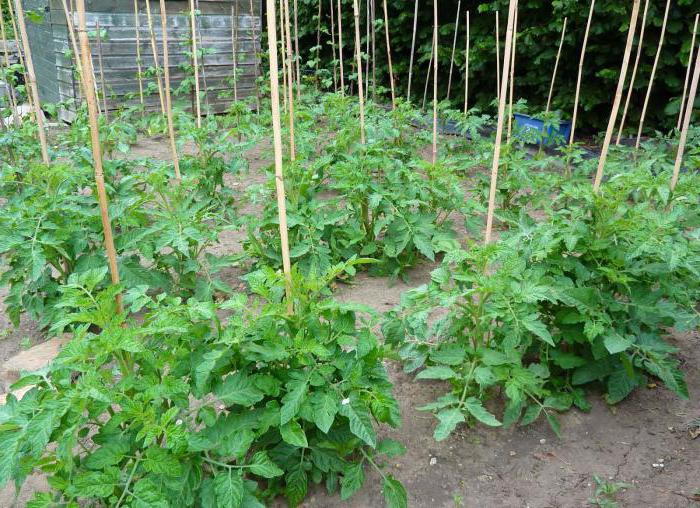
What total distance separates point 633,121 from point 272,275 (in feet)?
20.5

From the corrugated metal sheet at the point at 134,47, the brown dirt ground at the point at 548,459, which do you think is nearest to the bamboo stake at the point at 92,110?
the brown dirt ground at the point at 548,459

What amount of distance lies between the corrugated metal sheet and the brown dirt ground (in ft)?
19.6

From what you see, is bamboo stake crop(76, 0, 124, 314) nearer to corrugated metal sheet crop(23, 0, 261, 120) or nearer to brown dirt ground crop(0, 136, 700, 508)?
brown dirt ground crop(0, 136, 700, 508)

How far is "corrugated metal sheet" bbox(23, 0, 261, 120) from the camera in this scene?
7.75 m

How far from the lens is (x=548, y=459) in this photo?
8.14 ft

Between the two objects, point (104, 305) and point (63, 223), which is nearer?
point (104, 305)

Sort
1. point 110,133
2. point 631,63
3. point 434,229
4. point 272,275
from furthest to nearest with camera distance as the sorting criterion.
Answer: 1. point 631,63
2. point 110,133
3. point 434,229
4. point 272,275

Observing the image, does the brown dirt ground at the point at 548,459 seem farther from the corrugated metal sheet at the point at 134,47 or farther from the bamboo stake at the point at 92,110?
the corrugated metal sheet at the point at 134,47

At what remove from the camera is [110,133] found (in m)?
5.09

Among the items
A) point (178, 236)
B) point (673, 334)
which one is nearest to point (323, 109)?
point (178, 236)

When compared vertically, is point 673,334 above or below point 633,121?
below

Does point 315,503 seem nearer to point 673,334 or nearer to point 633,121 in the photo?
point 673,334

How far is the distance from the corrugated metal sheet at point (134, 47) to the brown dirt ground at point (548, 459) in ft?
19.6

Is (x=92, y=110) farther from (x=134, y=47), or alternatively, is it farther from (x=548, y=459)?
(x=134, y=47)
